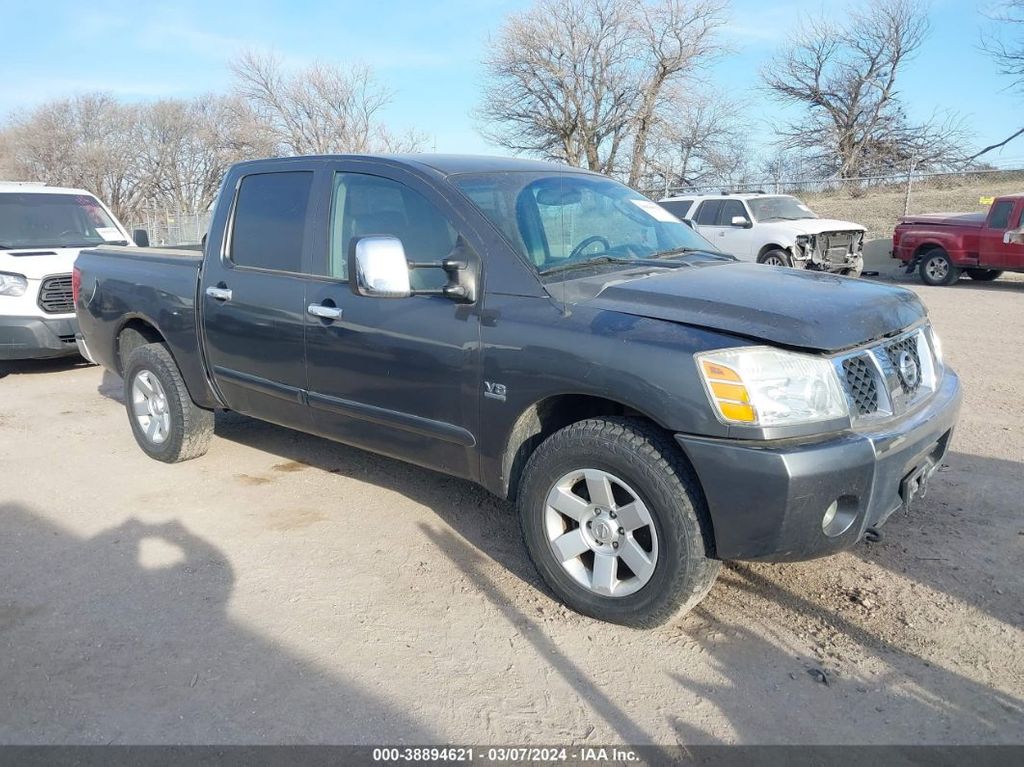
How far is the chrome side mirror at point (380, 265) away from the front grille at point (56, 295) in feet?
18.4

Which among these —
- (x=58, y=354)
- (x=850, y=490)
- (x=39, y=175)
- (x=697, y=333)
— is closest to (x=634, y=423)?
(x=697, y=333)

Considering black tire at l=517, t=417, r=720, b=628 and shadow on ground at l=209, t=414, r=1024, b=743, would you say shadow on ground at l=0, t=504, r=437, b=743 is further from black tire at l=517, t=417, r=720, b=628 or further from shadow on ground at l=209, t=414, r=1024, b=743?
black tire at l=517, t=417, r=720, b=628

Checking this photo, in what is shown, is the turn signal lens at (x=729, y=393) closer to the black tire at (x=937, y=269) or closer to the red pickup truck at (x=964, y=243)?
the red pickup truck at (x=964, y=243)

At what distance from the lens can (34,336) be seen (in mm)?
7504

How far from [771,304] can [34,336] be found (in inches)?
281

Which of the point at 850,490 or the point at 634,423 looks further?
the point at 634,423

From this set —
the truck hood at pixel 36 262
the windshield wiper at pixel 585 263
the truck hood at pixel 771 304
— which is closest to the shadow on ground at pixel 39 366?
the truck hood at pixel 36 262

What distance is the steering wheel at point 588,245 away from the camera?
11.9ft

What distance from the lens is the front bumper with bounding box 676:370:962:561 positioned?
8.79ft

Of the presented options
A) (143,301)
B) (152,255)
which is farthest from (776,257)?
(143,301)

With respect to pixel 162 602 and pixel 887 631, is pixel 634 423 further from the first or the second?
pixel 162 602

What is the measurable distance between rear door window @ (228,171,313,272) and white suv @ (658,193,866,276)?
10.3 metres

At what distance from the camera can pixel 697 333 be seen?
2865 mm

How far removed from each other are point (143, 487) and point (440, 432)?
2.35 metres
